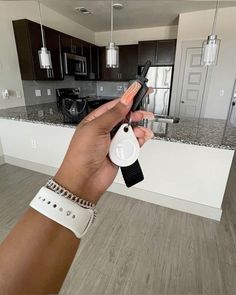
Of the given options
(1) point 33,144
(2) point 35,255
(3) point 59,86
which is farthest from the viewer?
(3) point 59,86

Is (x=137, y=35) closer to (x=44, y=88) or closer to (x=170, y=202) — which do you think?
(x=44, y=88)

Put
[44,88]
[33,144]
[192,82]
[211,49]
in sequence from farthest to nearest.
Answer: [192,82] < [44,88] < [33,144] < [211,49]

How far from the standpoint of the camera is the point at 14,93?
2.76m

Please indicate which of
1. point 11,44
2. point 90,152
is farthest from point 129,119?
point 11,44

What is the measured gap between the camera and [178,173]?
1709mm

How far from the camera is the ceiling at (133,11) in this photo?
2.83 m

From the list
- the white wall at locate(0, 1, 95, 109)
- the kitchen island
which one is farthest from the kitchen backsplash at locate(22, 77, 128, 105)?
the kitchen island

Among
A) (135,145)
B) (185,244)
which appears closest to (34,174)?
(185,244)

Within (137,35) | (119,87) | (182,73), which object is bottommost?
(119,87)

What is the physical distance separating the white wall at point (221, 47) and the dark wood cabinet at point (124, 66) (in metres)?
1.04

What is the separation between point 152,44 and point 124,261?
12.9 feet

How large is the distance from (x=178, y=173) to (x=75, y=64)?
3033mm

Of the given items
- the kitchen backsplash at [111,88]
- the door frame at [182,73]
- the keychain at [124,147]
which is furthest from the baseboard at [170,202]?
the kitchen backsplash at [111,88]

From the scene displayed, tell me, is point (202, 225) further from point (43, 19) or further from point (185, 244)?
point (43, 19)
